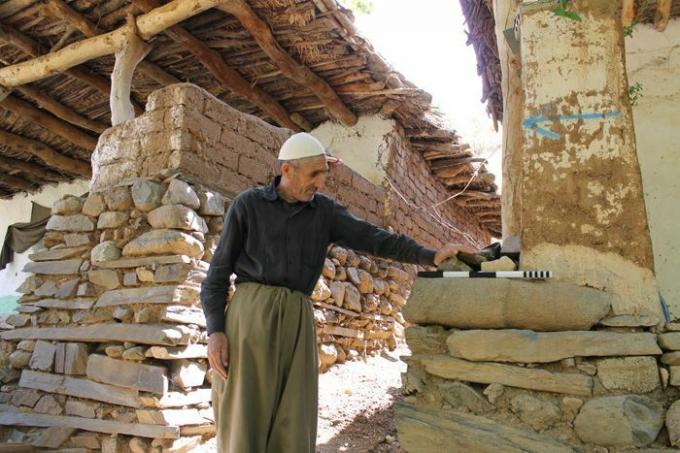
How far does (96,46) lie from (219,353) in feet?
15.0

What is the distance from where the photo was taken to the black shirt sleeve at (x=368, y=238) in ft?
7.56

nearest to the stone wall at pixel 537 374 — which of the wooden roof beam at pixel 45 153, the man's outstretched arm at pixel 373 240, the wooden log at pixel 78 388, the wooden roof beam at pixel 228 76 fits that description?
the man's outstretched arm at pixel 373 240

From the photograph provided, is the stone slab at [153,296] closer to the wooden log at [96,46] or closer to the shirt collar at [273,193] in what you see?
the shirt collar at [273,193]

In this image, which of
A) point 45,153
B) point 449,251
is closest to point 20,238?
point 45,153

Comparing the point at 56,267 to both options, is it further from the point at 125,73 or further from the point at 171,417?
the point at 125,73

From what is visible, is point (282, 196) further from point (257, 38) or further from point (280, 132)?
point (257, 38)

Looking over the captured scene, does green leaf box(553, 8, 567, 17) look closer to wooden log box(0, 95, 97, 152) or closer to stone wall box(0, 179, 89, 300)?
wooden log box(0, 95, 97, 152)

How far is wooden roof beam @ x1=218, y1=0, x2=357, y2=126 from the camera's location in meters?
5.08

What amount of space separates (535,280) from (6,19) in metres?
5.80

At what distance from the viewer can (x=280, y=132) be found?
16.5 feet

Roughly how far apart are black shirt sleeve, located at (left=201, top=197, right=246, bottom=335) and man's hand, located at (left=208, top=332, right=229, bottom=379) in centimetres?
6

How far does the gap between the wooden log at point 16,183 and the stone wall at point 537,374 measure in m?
9.53

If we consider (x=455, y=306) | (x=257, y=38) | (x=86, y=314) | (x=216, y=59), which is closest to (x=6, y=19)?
(x=216, y=59)

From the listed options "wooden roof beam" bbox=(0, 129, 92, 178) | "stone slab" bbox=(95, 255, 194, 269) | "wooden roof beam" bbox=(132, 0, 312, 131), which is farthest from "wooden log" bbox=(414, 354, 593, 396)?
"wooden roof beam" bbox=(0, 129, 92, 178)
